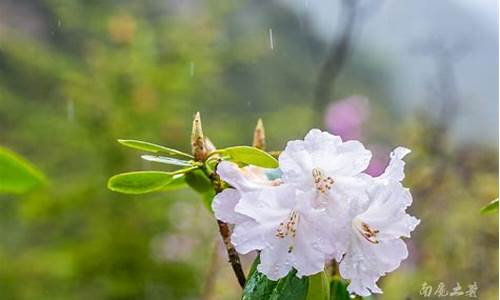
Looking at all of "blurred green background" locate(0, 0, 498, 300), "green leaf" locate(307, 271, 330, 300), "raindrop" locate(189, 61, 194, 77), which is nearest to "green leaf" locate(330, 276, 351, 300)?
"green leaf" locate(307, 271, 330, 300)

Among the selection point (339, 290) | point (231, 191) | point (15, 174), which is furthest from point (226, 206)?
point (15, 174)

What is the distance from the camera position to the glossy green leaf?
0.47 meters

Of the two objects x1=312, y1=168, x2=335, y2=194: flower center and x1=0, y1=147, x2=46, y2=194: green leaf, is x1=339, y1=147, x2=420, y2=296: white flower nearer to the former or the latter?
x1=312, y1=168, x2=335, y2=194: flower center

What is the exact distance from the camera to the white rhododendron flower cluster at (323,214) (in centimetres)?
45

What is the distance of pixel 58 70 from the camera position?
1.53 meters

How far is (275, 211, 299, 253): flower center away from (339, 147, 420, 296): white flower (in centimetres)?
3

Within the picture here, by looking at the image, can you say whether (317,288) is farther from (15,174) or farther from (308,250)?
(15,174)

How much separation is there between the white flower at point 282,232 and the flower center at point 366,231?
24 millimetres

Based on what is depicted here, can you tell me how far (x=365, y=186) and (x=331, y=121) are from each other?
Answer: 1018 millimetres

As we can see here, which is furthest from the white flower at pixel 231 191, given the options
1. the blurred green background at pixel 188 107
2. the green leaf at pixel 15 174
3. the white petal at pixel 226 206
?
the blurred green background at pixel 188 107

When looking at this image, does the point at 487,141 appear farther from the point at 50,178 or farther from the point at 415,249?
the point at 50,178

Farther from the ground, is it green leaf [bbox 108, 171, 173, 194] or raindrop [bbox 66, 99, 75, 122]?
raindrop [bbox 66, 99, 75, 122]

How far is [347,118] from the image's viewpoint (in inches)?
56.9

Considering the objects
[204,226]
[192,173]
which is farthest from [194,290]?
[192,173]
